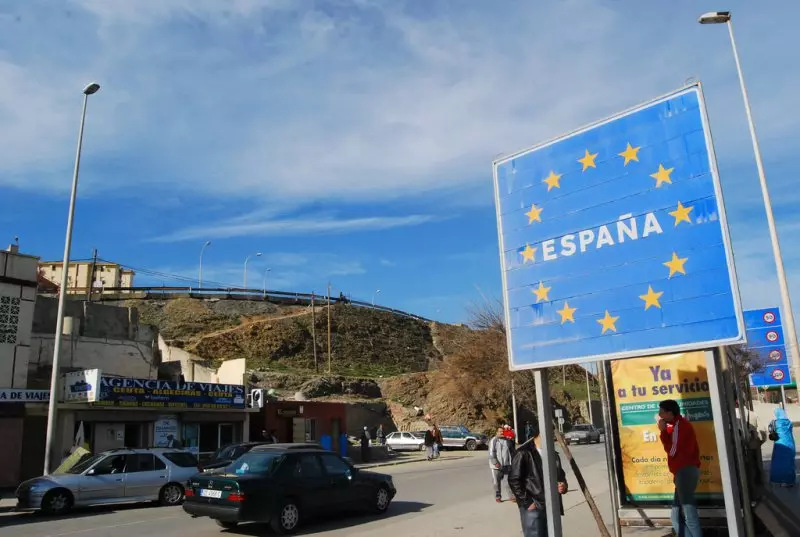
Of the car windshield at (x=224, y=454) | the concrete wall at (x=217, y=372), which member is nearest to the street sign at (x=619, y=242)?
the car windshield at (x=224, y=454)

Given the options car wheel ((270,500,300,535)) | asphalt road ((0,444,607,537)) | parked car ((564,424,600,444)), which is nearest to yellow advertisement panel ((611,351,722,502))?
asphalt road ((0,444,607,537))

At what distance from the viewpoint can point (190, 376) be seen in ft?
123

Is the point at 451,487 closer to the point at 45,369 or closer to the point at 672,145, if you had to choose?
the point at 672,145

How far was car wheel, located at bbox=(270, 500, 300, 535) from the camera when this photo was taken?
11.2 meters

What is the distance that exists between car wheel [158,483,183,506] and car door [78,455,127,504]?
3.40 feet

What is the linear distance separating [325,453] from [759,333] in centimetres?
1844

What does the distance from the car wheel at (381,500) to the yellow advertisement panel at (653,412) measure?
228 inches

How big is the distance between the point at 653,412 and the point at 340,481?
247 inches

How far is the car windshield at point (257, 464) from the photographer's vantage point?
38.2 feet

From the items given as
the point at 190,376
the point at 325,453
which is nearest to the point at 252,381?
the point at 190,376

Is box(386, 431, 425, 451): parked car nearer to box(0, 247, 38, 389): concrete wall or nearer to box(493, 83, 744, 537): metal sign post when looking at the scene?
box(0, 247, 38, 389): concrete wall

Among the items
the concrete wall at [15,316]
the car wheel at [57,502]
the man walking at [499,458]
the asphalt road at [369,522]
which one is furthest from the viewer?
the concrete wall at [15,316]

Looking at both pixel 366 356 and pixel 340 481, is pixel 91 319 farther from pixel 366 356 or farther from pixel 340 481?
pixel 366 356

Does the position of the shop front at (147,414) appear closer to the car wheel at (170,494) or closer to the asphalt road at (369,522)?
the car wheel at (170,494)
